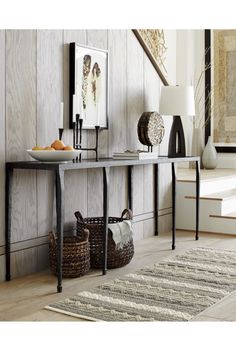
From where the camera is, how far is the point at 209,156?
6523 mm

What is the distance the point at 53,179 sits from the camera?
362cm

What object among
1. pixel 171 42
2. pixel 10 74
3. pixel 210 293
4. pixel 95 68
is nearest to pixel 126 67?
pixel 95 68

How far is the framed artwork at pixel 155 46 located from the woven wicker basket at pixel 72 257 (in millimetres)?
1847

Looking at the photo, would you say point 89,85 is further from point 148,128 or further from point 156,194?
point 156,194

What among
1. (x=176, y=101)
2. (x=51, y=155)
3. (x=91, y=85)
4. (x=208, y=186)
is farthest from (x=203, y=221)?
(x=51, y=155)

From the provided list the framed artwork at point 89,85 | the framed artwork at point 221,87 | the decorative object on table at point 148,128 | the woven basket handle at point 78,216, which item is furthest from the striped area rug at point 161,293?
the framed artwork at point 221,87

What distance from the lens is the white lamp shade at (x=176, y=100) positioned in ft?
14.5

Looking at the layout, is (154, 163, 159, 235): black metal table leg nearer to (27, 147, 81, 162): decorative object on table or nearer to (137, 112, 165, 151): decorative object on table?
(137, 112, 165, 151): decorative object on table

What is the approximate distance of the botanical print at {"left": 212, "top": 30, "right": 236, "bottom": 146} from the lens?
669 cm

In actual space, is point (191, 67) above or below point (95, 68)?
above

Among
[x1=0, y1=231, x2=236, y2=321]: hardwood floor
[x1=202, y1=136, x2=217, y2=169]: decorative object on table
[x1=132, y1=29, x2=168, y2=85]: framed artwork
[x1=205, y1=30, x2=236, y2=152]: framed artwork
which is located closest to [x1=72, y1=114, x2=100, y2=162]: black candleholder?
[x1=0, y1=231, x2=236, y2=321]: hardwood floor

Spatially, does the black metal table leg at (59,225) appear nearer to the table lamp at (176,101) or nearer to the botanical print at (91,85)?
the botanical print at (91,85)

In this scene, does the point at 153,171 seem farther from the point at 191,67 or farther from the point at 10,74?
the point at 191,67

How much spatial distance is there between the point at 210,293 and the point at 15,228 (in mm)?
1200
